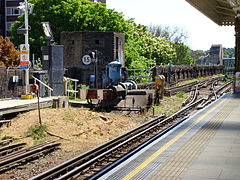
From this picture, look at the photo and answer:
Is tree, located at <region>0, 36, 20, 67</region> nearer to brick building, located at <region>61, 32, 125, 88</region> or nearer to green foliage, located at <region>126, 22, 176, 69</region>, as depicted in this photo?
brick building, located at <region>61, 32, 125, 88</region>

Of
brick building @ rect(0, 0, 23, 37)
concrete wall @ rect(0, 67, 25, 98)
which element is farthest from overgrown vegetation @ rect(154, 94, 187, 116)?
brick building @ rect(0, 0, 23, 37)

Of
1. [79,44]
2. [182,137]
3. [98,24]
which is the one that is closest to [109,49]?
[79,44]

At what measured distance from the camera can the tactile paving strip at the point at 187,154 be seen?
29.0ft

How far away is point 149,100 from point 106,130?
7553 mm

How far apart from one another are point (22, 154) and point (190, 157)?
209 inches

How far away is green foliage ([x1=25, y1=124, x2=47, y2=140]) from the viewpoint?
15894mm

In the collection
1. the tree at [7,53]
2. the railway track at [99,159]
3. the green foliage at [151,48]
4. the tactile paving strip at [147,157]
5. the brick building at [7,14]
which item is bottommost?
the railway track at [99,159]

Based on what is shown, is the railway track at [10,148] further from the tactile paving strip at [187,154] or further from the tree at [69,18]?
the tree at [69,18]

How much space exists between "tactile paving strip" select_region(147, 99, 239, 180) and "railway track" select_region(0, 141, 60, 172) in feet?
15.5

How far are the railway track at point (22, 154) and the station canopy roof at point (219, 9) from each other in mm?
14239

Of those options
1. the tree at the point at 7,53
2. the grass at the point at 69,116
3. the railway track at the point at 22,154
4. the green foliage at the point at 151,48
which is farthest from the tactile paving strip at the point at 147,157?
the green foliage at the point at 151,48

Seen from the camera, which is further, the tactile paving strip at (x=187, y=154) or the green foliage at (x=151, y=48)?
the green foliage at (x=151, y=48)

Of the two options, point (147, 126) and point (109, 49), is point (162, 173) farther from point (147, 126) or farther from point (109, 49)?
point (109, 49)

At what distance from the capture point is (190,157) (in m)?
10.3
